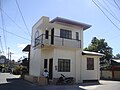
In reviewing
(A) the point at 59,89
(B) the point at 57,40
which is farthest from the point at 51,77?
(A) the point at 59,89

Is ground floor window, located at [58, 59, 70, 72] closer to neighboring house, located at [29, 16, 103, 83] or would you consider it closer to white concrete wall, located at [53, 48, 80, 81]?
→ neighboring house, located at [29, 16, 103, 83]

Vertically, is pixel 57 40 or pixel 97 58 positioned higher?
pixel 57 40

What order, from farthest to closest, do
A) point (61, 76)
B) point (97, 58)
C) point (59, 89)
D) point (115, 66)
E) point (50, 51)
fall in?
1. point (115, 66)
2. point (97, 58)
3. point (50, 51)
4. point (61, 76)
5. point (59, 89)

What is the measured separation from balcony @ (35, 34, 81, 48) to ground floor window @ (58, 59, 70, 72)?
5.79 ft

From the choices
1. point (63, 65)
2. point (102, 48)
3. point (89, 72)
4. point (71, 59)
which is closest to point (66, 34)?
point (71, 59)

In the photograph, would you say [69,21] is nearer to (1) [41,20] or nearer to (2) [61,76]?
(1) [41,20]

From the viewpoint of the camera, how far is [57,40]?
21219 millimetres

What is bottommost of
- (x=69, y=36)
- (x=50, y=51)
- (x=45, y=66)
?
(x=45, y=66)

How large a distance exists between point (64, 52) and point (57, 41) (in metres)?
1.56

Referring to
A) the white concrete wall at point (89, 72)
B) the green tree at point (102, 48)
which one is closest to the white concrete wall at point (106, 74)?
the white concrete wall at point (89, 72)

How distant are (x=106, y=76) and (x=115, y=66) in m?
2.84

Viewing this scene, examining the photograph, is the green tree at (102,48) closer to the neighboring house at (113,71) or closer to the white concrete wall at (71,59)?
the neighboring house at (113,71)

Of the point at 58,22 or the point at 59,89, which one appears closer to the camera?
the point at 59,89

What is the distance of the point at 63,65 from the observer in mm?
21594
